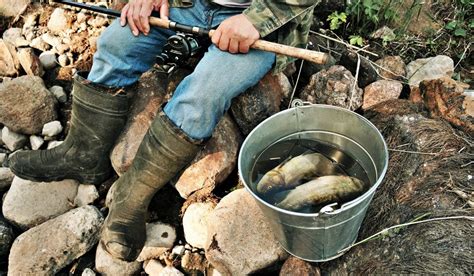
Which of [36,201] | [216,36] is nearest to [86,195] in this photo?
[36,201]

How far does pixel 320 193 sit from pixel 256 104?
2.54 feet

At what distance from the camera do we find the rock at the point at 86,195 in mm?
2973

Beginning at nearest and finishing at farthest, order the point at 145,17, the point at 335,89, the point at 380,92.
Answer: the point at 145,17, the point at 335,89, the point at 380,92

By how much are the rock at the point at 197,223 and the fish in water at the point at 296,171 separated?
497 mm

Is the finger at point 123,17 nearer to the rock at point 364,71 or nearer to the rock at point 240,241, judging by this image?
the rock at point 240,241

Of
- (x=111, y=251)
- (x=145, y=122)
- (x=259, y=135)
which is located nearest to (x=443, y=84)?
(x=259, y=135)

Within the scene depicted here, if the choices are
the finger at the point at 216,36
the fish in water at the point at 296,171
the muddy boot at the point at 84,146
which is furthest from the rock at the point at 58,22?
the fish in water at the point at 296,171

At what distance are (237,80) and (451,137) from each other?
3.94ft

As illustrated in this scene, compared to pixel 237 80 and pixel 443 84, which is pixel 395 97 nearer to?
pixel 443 84

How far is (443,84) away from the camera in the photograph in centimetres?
288

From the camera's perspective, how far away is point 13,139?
3.26 m

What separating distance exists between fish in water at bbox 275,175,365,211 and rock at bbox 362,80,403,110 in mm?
832

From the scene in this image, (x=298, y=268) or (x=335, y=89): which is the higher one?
(x=335, y=89)

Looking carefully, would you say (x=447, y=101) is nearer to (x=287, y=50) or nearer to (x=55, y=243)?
(x=287, y=50)
